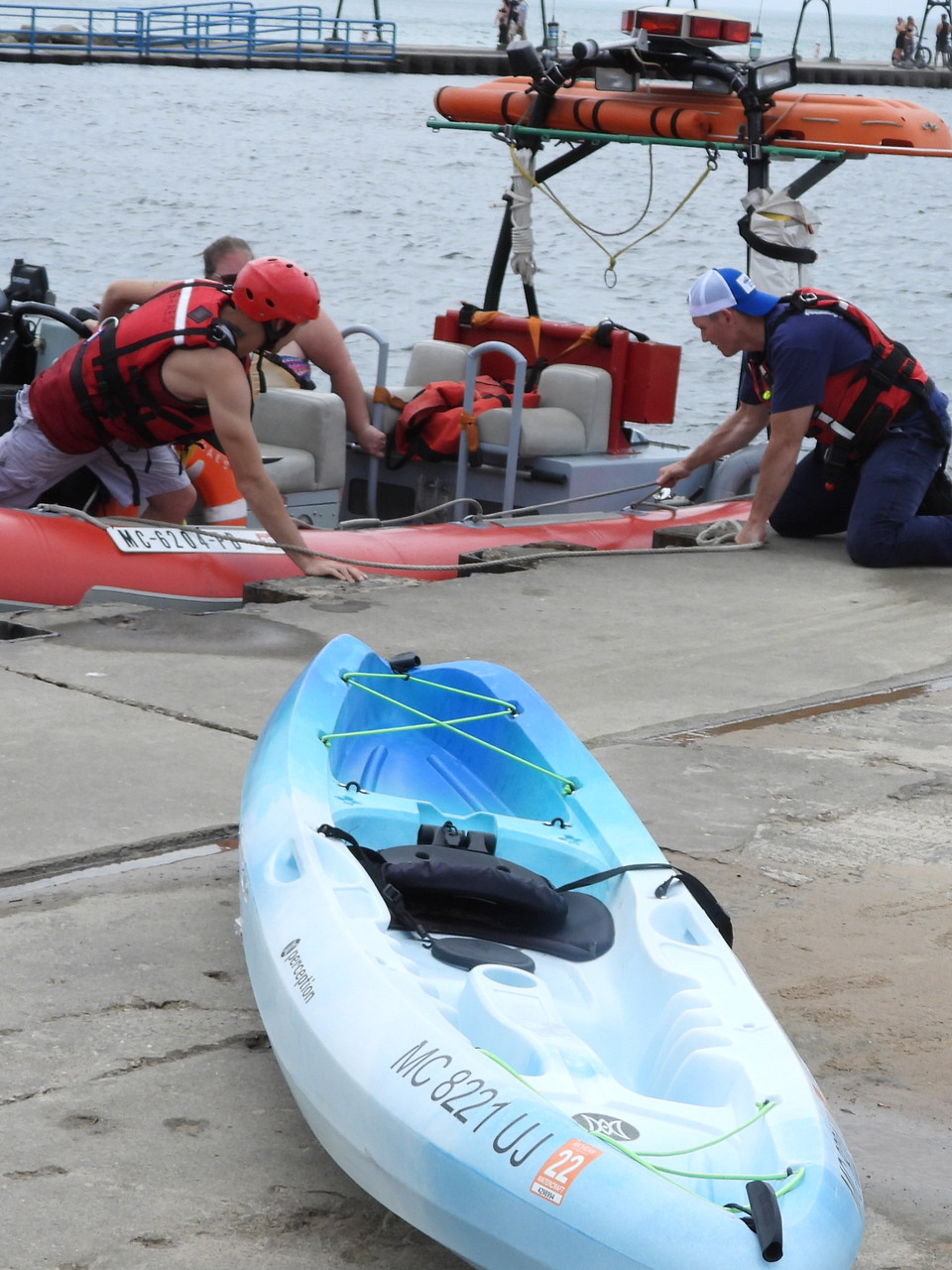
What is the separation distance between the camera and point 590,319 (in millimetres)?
22766

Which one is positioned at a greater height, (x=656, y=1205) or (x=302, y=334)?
(x=302, y=334)

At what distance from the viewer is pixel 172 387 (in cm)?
583

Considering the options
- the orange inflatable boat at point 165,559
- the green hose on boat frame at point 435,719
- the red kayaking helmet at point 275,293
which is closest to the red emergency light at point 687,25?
the orange inflatable boat at point 165,559

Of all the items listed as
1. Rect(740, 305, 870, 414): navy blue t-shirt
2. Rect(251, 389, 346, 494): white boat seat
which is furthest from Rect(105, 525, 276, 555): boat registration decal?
Rect(740, 305, 870, 414): navy blue t-shirt

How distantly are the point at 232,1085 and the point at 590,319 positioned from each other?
20708 mm

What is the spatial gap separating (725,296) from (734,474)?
2282mm

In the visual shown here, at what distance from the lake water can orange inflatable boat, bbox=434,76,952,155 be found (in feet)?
18.5

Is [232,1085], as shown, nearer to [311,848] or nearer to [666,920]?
[311,848]

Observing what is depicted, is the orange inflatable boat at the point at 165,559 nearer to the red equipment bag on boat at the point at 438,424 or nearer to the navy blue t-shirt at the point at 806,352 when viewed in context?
the red equipment bag on boat at the point at 438,424

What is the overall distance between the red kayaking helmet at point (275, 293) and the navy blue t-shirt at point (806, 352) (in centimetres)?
228

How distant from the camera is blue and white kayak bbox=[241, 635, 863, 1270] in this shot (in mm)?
2096

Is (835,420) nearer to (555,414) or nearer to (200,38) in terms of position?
(555,414)

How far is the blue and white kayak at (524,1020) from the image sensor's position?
2.10 meters

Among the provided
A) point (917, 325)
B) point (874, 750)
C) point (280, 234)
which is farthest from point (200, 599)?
point (280, 234)
